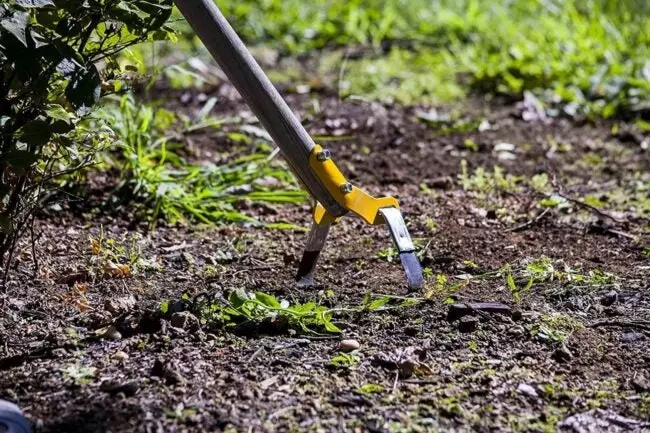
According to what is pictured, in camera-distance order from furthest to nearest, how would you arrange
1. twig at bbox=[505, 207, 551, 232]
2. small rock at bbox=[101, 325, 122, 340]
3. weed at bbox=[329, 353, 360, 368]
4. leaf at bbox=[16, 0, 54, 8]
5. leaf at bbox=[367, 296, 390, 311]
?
1. twig at bbox=[505, 207, 551, 232]
2. leaf at bbox=[367, 296, 390, 311]
3. small rock at bbox=[101, 325, 122, 340]
4. weed at bbox=[329, 353, 360, 368]
5. leaf at bbox=[16, 0, 54, 8]

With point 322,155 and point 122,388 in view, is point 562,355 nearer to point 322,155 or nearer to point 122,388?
point 322,155

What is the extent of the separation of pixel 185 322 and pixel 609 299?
1193mm

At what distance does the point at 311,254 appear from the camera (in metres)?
3.22

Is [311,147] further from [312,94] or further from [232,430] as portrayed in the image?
[312,94]

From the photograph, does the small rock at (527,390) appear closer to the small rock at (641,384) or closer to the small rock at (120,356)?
the small rock at (641,384)

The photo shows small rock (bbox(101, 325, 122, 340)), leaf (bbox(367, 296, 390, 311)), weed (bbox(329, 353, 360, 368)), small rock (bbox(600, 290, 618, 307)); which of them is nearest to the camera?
weed (bbox(329, 353, 360, 368))

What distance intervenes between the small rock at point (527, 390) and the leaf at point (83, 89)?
1.22m

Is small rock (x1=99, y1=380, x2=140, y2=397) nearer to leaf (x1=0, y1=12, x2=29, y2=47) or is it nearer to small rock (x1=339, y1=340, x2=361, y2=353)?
small rock (x1=339, y1=340, x2=361, y2=353)

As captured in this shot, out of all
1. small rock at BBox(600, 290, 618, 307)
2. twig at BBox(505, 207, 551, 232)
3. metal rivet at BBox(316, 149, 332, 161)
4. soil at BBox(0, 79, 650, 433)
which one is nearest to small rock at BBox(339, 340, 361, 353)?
soil at BBox(0, 79, 650, 433)

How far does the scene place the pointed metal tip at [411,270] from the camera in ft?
9.86

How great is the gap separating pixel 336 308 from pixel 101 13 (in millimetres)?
966

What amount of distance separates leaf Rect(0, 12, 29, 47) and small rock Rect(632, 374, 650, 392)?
5.37ft

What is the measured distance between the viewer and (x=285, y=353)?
2723 mm

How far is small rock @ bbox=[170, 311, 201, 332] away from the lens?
2.82 meters
